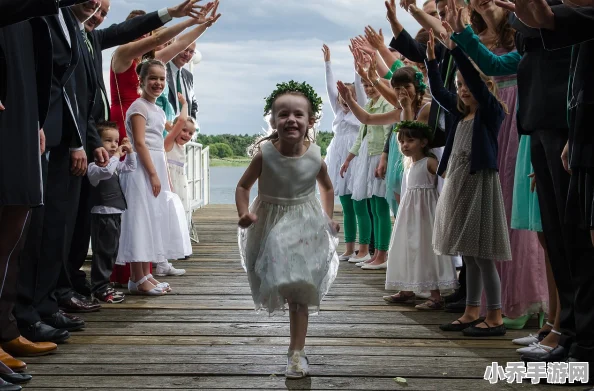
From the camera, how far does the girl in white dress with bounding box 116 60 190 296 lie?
441cm

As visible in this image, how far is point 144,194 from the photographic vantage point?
4457 mm

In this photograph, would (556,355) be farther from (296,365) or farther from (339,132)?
(339,132)

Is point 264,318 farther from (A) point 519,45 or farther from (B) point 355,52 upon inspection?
(B) point 355,52

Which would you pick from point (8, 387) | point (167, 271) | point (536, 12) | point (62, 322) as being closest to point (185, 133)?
point (167, 271)

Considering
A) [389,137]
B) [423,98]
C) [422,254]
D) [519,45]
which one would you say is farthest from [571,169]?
[389,137]

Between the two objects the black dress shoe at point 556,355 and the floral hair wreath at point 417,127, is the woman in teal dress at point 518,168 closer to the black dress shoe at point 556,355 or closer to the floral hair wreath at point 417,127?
the black dress shoe at point 556,355

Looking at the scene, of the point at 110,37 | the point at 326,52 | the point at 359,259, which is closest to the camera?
the point at 110,37

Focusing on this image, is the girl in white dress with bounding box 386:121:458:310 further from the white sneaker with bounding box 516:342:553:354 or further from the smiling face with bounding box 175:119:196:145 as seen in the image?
the smiling face with bounding box 175:119:196:145

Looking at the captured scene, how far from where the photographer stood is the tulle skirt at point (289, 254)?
2.70 meters

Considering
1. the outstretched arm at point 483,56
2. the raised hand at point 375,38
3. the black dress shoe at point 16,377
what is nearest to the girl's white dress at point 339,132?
the raised hand at point 375,38

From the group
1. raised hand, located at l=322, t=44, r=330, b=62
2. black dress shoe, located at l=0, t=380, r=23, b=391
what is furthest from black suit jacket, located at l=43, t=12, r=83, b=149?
raised hand, located at l=322, t=44, r=330, b=62

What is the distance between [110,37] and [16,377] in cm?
220

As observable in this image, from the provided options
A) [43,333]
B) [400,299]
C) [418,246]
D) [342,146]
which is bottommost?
[400,299]

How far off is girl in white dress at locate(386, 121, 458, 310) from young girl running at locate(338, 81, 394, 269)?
4.53 ft
